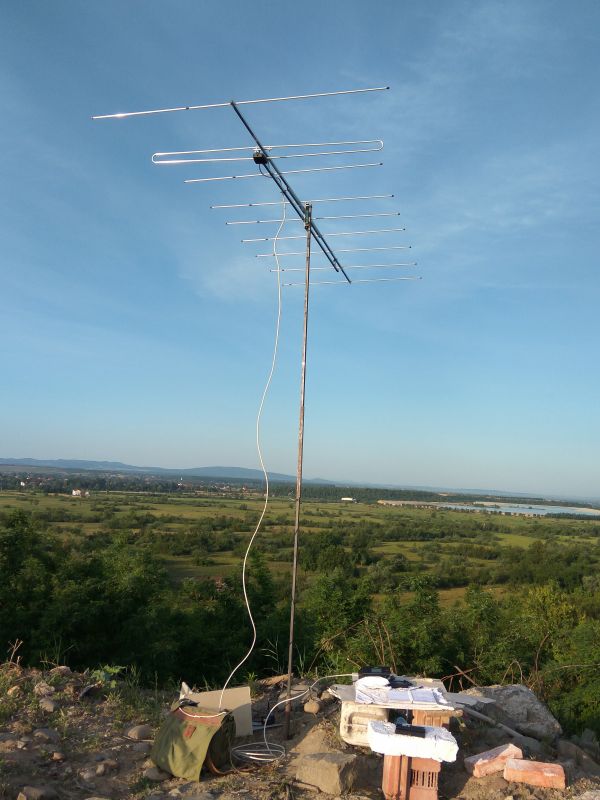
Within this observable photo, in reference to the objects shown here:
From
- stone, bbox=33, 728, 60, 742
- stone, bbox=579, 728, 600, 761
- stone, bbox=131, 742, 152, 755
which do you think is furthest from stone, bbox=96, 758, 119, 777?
stone, bbox=579, 728, 600, 761

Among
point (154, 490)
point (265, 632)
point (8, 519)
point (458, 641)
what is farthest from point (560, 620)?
point (154, 490)

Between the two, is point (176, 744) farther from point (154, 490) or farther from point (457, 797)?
point (154, 490)

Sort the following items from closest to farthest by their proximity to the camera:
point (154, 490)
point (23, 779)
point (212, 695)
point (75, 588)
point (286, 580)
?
point (23, 779) < point (212, 695) < point (75, 588) < point (286, 580) < point (154, 490)

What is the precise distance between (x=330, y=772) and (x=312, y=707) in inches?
57.0

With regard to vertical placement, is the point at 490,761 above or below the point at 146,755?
above

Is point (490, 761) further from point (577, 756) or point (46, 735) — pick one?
point (46, 735)

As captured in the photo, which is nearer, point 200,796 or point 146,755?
point 200,796

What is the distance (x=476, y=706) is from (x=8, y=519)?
11093 millimetres

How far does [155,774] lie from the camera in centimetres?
405

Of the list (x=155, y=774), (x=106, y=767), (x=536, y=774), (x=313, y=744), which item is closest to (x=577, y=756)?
(x=536, y=774)

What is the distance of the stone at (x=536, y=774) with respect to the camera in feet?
13.0

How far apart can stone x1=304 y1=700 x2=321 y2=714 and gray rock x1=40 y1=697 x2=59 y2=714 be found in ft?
7.25

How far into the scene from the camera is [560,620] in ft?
67.3

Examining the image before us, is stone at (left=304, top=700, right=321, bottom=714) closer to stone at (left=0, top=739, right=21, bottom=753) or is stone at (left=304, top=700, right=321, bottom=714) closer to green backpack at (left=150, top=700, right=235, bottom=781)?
green backpack at (left=150, top=700, right=235, bottom=781)
